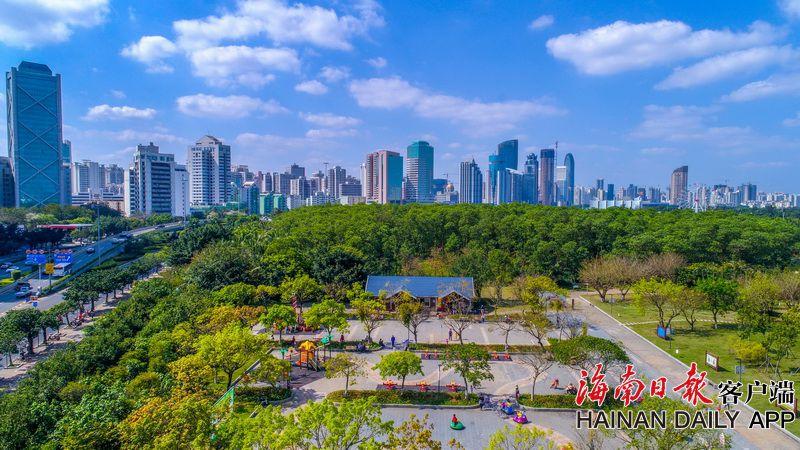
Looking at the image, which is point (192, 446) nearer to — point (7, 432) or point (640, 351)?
point (7, 432)

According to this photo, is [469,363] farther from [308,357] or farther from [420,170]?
[420,170]

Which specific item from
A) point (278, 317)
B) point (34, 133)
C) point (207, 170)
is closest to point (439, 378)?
point (278, 317)

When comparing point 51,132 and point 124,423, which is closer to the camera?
point 124,423

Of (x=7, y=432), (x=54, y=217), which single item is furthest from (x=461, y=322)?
(x=54, y=217)

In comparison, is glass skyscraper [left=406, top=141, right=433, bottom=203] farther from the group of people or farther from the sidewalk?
the group of people

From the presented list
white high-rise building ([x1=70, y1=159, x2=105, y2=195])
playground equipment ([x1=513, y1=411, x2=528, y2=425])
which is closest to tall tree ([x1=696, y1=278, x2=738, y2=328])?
playground equipment ([x1=513, y1=411, x2=528, y2=425])

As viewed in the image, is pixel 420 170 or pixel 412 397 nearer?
pixel 412 397

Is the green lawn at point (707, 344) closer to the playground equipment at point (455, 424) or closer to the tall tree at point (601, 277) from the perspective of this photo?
the tall tree at point (601, 277)
